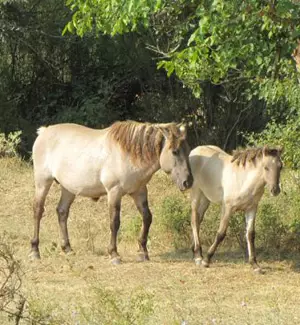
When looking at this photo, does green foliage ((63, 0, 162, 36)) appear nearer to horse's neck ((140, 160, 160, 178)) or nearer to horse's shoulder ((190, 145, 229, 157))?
horse's neck ((140, 160, 160, 178))

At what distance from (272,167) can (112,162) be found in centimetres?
207

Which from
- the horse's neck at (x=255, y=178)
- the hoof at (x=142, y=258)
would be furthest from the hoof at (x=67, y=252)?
the horse's neck at (x=255, y=178)

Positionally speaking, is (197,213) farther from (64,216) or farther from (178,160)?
(64,216)

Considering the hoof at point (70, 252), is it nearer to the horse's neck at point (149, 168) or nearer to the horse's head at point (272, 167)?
the horse's neck at point (149, 168)

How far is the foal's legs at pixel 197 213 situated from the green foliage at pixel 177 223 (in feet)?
3.05

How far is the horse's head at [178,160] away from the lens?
11.0 meters

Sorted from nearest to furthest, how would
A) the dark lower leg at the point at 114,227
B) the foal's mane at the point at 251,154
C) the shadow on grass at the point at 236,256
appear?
1. the foal's mane at the point at 251,154
2. the dark lower leg at the point at 114,227
3. the shadow on grass at the point at 236,256

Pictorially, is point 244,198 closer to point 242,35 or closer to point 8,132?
point 242,35

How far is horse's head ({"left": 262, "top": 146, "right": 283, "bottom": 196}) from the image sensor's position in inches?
406

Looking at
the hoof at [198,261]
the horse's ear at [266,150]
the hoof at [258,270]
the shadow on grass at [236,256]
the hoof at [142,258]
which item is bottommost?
the shadow on grass at [236,256]

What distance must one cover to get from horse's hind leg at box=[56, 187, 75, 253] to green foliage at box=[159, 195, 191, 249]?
4.23 feet

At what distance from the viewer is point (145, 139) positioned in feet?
36.9

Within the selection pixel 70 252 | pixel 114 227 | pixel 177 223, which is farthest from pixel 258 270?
pixel 70 252

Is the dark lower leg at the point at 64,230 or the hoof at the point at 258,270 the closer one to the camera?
the hoof at the point at 258,270
